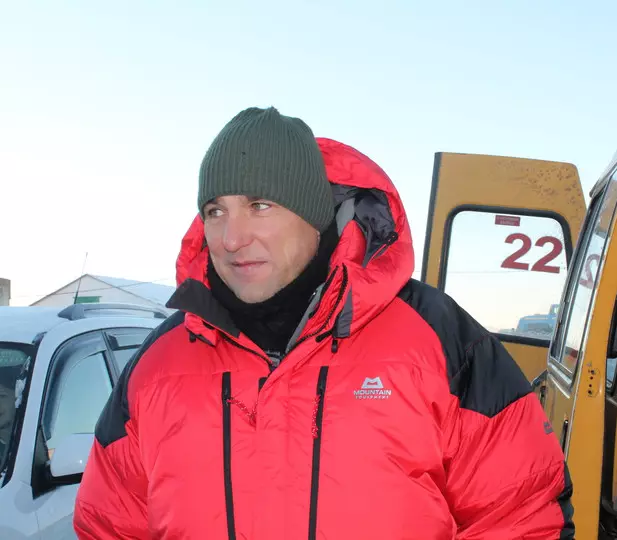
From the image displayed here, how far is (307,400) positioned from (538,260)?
3079 millimetres

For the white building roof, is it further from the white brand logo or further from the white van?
the white brand logo

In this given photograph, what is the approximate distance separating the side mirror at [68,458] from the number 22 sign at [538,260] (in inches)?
108

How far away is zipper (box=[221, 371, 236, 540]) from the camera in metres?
1.57

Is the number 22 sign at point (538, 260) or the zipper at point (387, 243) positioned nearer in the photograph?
the zipper at point (387, 243)

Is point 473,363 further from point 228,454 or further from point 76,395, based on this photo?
point 76,395

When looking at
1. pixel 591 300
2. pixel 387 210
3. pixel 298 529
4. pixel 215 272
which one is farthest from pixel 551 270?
pixel 298 529

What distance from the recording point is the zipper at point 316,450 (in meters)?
1.51

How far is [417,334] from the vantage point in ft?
5.41

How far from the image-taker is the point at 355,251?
1818 mm

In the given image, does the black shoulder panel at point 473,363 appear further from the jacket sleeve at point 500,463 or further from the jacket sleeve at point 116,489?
the jacket sleeve at point 116,489

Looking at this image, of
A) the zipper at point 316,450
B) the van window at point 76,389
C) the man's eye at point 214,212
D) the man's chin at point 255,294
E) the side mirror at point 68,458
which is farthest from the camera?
the van window at point 76,389

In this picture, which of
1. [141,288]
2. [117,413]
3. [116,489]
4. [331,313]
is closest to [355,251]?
[331,313]

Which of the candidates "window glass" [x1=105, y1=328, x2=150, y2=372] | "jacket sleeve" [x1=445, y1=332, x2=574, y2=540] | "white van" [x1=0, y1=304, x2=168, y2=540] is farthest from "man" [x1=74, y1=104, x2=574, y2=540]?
"window glass" [x1=105, y1=328, x2=150, y2=372]

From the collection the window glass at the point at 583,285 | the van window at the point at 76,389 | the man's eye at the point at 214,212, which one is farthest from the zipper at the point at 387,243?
the van window at the point at 76,389
